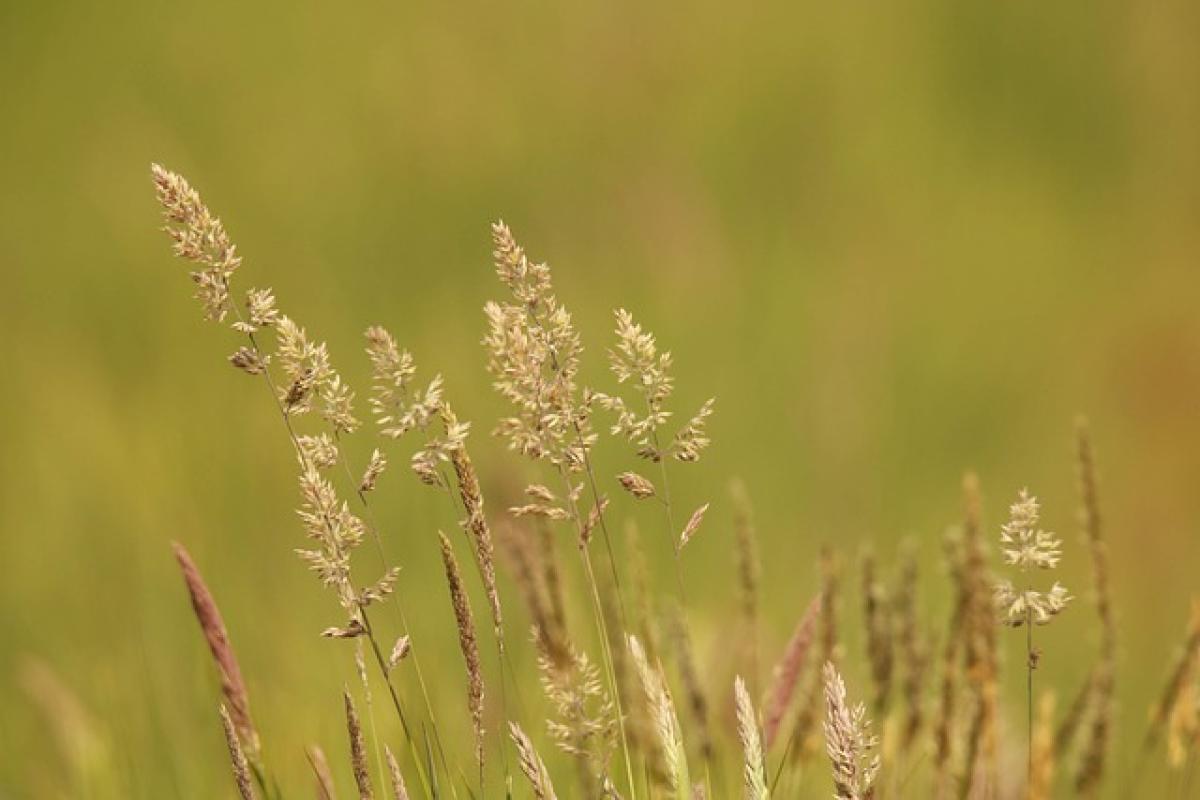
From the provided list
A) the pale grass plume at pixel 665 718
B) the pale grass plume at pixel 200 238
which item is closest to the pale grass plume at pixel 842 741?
the pale grass plume at pixel 665 718

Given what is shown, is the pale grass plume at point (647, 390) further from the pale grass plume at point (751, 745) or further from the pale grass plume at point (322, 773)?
the pale grass plume at point (322, 773)

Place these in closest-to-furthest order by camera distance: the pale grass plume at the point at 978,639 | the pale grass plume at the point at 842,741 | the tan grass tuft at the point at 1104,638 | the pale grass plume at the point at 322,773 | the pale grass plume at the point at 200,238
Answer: the pale grass plume at the point at 842,741
the pale grass plume at the point at 200,238
the pale grass plume at the point at 322,773
the pale grass plume at the point at 978,639
the tan grass tuft at the point at 1104,638

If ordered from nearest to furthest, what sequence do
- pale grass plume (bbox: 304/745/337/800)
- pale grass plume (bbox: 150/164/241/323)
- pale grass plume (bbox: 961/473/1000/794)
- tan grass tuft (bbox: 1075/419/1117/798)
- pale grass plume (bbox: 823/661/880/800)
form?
pale grass plume (bbox: 823/661/880/800), pale grass plume (bbox: 150/164/241/323), pale grass plume (bbox: 304/745/337/800), pale grass plume (bbox: 961/473/1000/794), tan grass tuft (bbox: 1075/419/1117/798)

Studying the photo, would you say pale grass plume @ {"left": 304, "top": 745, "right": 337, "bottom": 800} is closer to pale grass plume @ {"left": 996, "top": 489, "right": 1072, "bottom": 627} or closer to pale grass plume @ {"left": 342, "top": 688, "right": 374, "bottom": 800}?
pale grass plume @ {"left": 342, "top": 688, "right": 374, "bottom": 800}

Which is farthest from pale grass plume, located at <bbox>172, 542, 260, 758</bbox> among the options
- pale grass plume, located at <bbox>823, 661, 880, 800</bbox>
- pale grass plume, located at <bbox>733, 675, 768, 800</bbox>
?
pale grass plume, located at <bbox>823, 661, 880, 800</bbox>

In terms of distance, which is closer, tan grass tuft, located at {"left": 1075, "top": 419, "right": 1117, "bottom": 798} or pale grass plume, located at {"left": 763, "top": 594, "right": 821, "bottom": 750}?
pale grass plume, located at {"left": 763, "top": 594, "right": 821, "bottom": 750}

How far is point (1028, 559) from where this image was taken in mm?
1506

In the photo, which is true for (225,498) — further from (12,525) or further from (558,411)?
(558,411)

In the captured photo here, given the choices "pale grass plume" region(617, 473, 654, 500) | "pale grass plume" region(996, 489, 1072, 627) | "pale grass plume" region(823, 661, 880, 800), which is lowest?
"pale grass plume" region(823, 661, 880, 800)

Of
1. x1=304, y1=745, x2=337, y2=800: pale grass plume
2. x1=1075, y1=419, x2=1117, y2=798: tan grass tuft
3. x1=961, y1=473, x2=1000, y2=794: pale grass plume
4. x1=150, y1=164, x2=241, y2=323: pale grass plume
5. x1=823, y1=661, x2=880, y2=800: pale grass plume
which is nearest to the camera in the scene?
x1=823, y1=661, x2=880, y2=800: pale grass plume

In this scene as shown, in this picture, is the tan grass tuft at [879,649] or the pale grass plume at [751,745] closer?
the pale grass plume at [751,745]

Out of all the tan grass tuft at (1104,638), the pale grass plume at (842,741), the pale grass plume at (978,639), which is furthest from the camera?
the tan grass tuft at (1104,638)

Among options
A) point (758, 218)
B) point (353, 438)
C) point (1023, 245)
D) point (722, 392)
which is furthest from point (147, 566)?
point (1023, 245)

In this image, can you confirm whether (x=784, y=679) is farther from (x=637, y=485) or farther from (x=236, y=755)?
(x=236, y=755)
